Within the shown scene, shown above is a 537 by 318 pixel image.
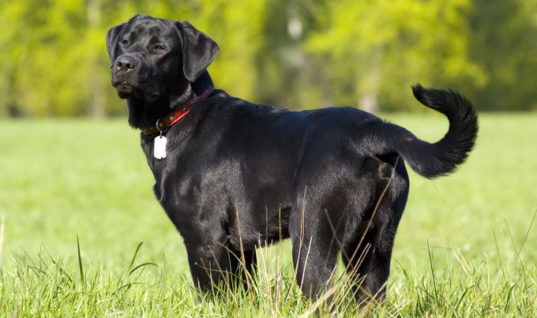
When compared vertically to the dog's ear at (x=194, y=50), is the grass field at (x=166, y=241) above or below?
below

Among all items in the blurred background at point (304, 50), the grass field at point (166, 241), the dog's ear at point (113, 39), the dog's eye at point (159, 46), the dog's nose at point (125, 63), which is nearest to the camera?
the grass field at point (166, 241)

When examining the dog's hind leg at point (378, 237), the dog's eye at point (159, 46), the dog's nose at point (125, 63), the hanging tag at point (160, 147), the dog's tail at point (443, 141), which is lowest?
the dog's hind leg at point (378, 237)

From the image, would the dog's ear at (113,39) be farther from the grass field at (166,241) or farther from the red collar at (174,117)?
the grass field at (166,241)

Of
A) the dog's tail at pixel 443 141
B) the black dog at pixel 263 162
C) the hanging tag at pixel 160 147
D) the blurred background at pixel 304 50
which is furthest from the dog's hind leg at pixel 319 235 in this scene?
the blurred background at pixel 304 50

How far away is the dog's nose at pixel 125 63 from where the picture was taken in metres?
3.54

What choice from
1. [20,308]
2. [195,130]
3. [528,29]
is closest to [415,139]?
[195,130]

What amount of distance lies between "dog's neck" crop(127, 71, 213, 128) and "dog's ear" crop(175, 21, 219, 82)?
0.10 metres

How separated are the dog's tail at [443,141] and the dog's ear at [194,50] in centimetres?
119

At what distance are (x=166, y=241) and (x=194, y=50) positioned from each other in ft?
17.5

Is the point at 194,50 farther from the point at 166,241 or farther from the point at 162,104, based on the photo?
the point at 166,241

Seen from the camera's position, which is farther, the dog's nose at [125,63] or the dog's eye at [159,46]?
the dog's eye at [159,46]

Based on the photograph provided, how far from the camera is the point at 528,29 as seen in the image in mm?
47719

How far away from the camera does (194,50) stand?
3.77 meters

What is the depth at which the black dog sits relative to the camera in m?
2.93
